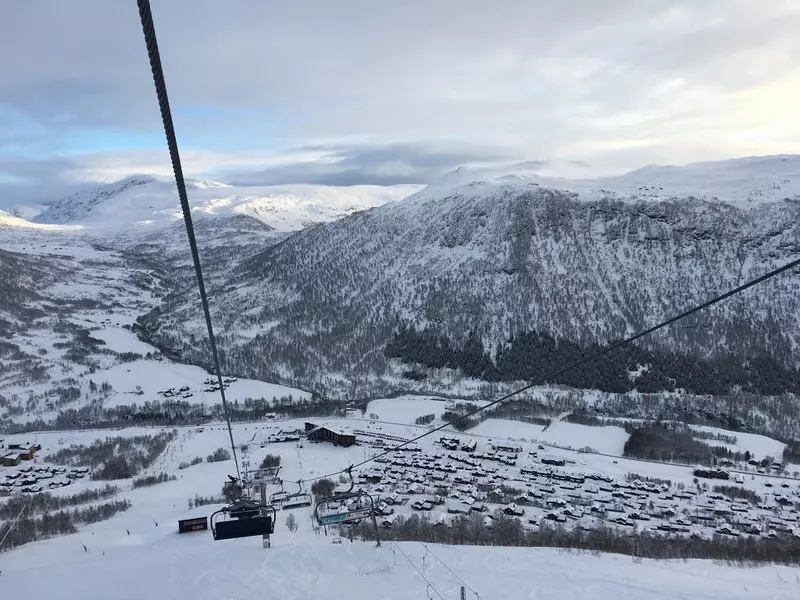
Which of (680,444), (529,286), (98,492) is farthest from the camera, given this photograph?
(529,286)

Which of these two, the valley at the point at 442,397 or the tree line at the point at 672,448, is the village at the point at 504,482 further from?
the tree line at the point at 672,448

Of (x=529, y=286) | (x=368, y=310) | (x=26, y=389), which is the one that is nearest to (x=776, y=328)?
(x=529, y=286)

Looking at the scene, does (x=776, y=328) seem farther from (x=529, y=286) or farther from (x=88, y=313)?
(x=88, y=313)

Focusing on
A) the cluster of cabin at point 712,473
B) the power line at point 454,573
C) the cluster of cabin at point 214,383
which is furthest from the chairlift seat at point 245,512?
the cluster of cabin at point 214,383

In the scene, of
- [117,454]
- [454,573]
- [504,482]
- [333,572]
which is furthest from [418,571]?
[117,454]

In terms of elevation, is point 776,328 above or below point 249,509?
below

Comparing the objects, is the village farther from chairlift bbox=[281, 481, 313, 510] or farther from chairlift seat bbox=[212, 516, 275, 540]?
chairlift seat bbox=[212, 516, 275, 540]
